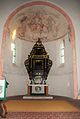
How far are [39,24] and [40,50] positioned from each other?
A: 2390 mm

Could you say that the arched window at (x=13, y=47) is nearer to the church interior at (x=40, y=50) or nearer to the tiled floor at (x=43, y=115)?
the church interior at (x=40, y=50)

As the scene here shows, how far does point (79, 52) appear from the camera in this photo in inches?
362

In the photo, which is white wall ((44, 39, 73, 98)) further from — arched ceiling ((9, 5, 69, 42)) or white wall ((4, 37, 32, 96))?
white wall ((4, 37, 32, 96))

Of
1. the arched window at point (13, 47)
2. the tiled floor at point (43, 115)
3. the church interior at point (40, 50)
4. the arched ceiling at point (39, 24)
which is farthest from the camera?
the arched window at point (13, 47)

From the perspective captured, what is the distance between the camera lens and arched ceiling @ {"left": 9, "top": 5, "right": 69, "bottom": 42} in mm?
10242

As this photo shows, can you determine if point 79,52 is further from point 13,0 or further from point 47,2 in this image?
point 13,0

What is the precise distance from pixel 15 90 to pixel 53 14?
6.21 metres

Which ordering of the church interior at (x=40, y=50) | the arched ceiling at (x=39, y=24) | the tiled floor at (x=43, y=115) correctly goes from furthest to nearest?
the arched ceiling at (x=39, y=24) < the church interior at (x=40, y=50) < the tiled floor at (x=43, y=115)

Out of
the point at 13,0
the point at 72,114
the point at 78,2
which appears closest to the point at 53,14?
the point at 78,2

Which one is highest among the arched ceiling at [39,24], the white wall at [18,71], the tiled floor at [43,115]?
the arched ceiling at [39,24]

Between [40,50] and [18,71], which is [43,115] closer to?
[40,50]

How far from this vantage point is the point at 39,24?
39.5ft

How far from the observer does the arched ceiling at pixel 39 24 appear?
10242 mm

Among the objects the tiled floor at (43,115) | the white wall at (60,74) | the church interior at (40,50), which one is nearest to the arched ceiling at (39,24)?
the church interior at (40,50)
